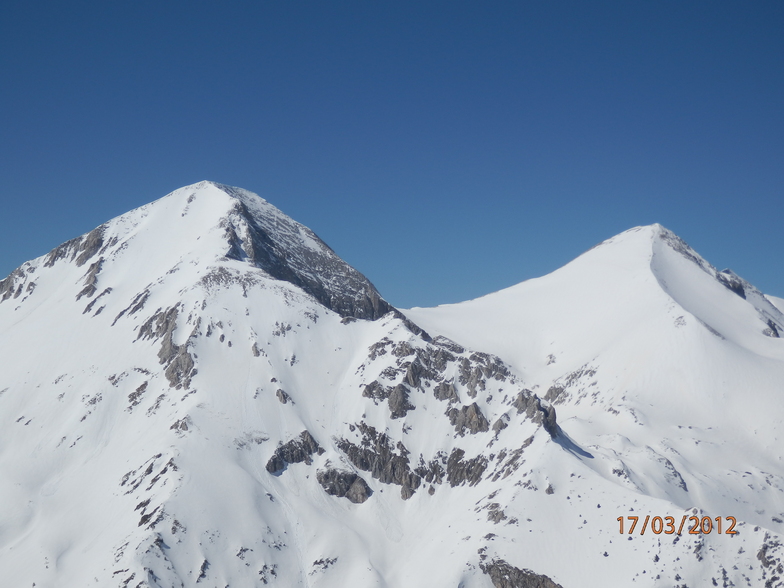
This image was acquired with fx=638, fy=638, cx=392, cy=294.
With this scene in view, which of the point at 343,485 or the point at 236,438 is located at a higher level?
the point at 236,438

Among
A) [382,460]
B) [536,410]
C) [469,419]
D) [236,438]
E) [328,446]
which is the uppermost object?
[469,419]

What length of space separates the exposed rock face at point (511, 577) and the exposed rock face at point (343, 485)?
34469 millimetres

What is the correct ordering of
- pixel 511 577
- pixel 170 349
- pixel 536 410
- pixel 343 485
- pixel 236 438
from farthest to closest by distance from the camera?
pixel 170 349 → pixel 536 410 → pixel 343 485 → pixel 236 438 → pixel 511 577

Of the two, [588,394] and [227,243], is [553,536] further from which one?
[227,243]

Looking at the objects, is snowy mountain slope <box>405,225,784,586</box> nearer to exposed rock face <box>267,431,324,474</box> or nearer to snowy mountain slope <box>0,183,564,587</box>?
snowy mountain slope <box>0,183,564,587</box>

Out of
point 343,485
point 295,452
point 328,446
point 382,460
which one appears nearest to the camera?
point 343,485

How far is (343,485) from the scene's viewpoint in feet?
442

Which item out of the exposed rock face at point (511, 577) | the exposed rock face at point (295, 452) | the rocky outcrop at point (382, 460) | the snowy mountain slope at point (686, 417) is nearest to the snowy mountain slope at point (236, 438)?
the exposed rock face at point (295, 452)

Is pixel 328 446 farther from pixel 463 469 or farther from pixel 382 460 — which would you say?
pixel 463 469

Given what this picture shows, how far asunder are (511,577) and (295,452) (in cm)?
5209

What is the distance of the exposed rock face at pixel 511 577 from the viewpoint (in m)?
105

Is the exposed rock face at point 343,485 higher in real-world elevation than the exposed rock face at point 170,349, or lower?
lower

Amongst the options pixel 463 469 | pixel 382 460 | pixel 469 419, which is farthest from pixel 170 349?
pixel 463 469

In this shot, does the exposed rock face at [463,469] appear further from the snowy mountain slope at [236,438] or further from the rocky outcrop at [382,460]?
the rocky outcrop at [382,460]
